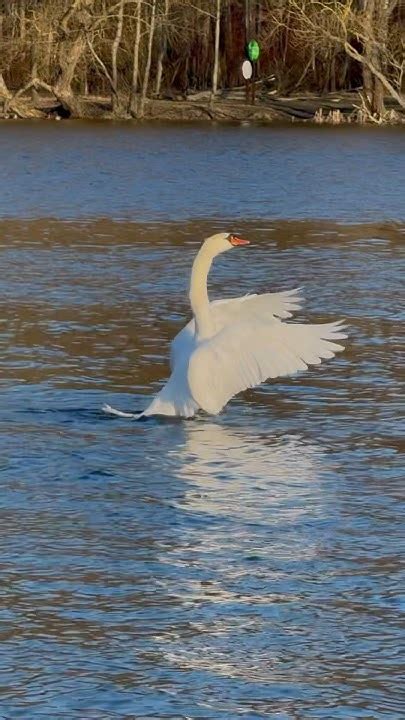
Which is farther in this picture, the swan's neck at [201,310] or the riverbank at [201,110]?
the riverbank at [201,110]

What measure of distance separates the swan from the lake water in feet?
0.49

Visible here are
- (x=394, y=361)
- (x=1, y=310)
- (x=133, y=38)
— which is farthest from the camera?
(x=133, y=38)

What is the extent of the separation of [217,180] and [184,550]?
65.6ft

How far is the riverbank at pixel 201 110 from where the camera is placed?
46.4 metres

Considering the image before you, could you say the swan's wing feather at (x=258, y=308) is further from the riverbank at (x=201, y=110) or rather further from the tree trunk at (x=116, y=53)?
the riverbank at (x=201, y=110)

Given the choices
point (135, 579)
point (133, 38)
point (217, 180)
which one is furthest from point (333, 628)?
point (133, 38)

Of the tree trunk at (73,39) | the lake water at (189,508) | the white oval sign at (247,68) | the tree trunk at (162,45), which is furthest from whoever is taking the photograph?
the tree trunk at (162,45)

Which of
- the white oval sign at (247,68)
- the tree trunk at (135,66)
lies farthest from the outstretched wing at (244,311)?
the white oval sign at (247,68)

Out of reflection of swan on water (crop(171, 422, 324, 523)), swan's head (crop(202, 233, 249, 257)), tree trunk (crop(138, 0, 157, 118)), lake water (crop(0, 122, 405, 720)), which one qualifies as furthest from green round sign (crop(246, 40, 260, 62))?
Result: reflection of swan on water (crop(171, 422, 324, 523))

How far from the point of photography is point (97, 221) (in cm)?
1977

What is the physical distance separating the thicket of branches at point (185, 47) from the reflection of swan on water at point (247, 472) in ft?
113

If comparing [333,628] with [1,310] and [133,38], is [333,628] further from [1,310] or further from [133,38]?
[133,38]

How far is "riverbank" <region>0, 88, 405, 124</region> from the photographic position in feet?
152

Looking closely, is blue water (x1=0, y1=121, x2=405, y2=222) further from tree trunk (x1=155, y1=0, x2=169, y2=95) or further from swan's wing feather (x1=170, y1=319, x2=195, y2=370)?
swan's wing feather (x1=170, y1=319, x2=195, y2=370)
